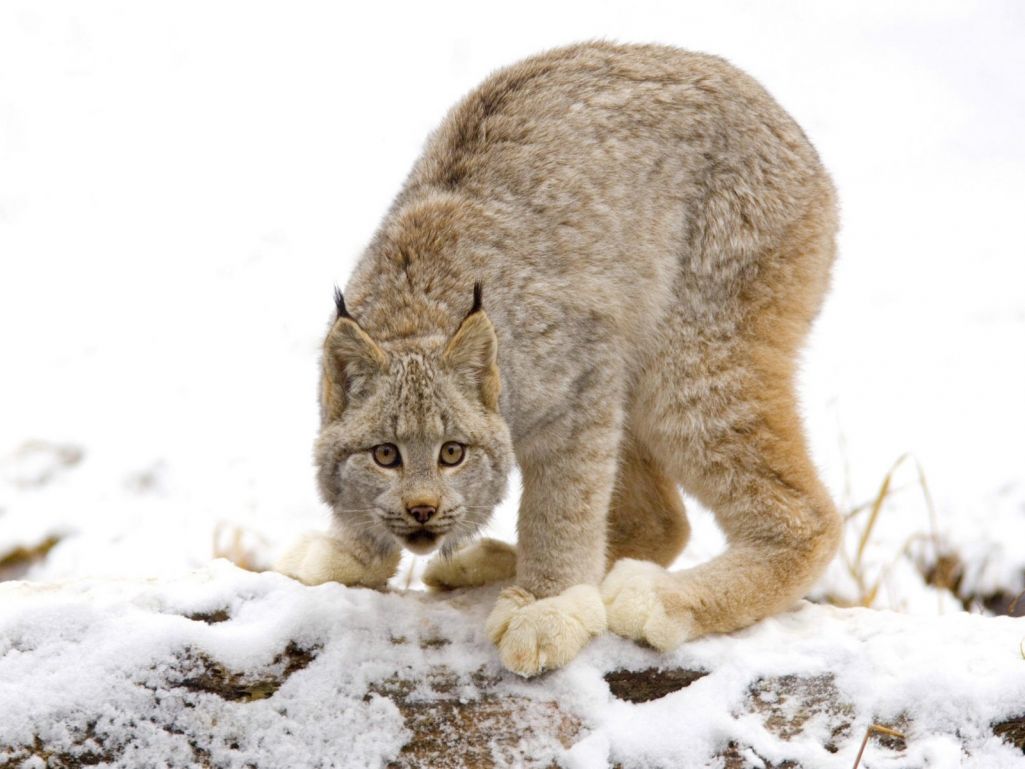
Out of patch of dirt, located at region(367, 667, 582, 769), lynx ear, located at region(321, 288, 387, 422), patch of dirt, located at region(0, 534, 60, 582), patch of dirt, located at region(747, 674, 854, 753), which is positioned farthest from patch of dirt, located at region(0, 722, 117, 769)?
patch of dirt, located at region(0, 534, 60, 582)

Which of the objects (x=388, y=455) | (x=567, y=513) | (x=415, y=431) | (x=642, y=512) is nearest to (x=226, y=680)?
(x=388, y=455)

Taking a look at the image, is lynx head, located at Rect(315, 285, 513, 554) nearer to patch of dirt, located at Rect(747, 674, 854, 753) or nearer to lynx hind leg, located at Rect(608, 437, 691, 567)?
patch of dirt, located at Rect(747, 674, 854, 753)

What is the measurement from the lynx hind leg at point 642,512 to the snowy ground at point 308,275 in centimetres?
75

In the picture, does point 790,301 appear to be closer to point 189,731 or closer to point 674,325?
point 674,325

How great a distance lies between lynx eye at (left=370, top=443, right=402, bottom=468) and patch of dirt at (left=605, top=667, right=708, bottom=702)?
1024 millimetres

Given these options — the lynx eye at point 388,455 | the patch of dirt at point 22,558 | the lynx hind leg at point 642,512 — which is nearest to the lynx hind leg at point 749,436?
the lynx hind leg at point 642,512

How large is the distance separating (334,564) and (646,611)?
3.90 feet

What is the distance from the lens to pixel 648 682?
452 centimetres

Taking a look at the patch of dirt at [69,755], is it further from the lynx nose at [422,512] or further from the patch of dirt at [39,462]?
the patch of dirt at [39,462]

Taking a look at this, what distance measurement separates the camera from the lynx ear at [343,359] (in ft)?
14.3

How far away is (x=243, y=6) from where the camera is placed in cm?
1186

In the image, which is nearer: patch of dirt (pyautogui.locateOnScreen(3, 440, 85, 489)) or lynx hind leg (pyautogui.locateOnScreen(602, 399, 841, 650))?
lynx hind leg (pyautogui.locateOnScreen(602, 399, 841, 650))

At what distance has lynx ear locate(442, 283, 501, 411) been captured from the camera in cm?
444

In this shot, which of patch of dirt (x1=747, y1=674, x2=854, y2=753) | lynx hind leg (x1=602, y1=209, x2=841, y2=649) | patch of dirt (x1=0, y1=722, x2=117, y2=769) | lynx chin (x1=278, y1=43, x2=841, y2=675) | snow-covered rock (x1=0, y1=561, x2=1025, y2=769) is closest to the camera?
patch of dirt (x1=0, y1=722, x2=117, y2=769)
